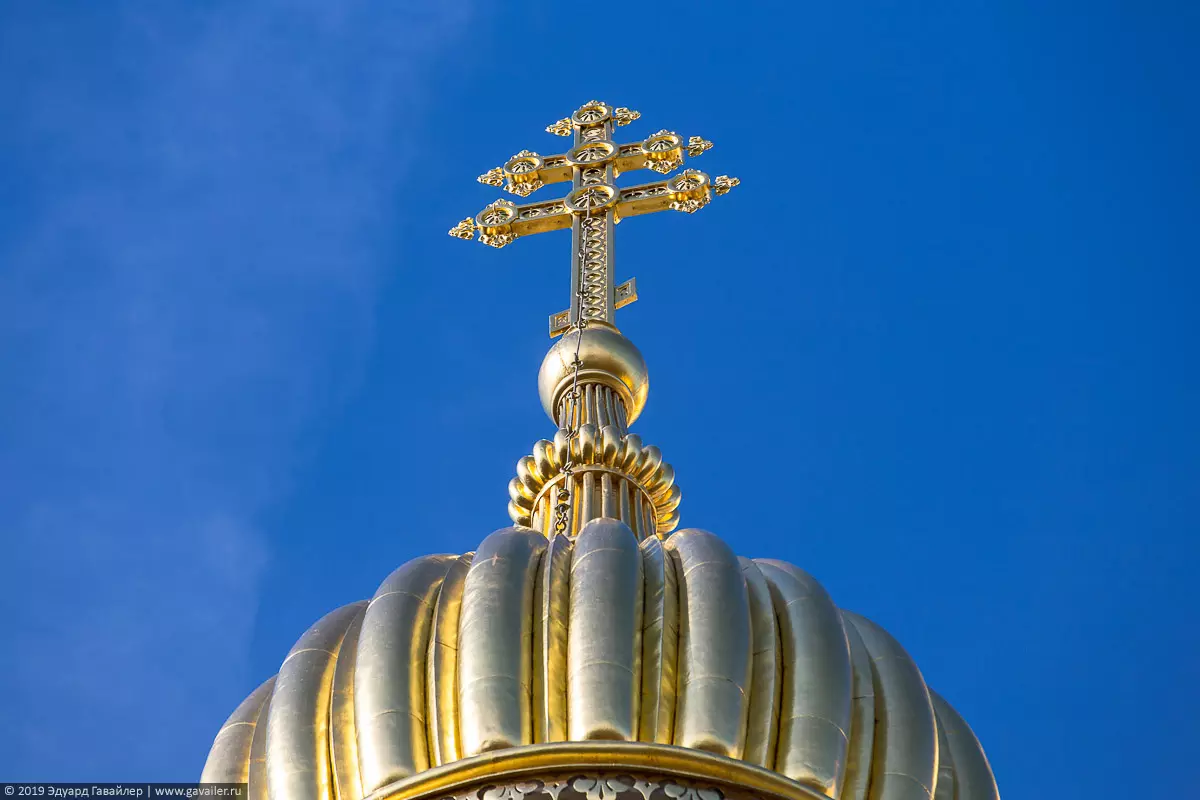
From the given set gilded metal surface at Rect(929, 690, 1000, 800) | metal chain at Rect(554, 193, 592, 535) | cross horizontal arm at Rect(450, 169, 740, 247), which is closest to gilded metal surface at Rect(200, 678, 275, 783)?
metal chain at Rect(554, 193, 592, 535)

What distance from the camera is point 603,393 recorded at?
17938mm

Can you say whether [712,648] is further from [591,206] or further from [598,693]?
[591,206]

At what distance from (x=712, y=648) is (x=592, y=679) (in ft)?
2.69

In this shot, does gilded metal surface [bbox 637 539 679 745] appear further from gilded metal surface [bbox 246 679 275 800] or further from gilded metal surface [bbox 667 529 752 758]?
gilded metal surface [bbox 246 679 275 800]

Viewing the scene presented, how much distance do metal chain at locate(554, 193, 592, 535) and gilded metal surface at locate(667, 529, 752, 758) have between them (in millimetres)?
1887

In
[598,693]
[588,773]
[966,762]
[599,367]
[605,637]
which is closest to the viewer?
[588,773]

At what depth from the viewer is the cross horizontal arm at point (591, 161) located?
19328mm

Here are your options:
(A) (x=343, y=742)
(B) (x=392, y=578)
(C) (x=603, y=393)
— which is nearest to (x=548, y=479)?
(C) (x=603, y=393)

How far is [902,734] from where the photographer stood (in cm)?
1430

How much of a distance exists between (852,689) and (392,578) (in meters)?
3.06

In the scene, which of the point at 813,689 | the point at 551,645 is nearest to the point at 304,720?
the point at 551,645

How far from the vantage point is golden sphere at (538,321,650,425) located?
1795cm

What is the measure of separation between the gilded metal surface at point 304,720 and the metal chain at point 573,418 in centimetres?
232

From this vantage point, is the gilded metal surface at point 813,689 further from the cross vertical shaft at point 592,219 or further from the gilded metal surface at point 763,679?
the cross vertical shaft at point 592,219
